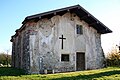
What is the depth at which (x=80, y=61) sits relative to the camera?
78.8ft

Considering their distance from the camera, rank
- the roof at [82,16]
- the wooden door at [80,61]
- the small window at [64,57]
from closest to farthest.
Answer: the roof at [82,16]
the small window at [64,57]
the wooden door at [80,61]

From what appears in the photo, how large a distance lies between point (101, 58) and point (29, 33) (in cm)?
929

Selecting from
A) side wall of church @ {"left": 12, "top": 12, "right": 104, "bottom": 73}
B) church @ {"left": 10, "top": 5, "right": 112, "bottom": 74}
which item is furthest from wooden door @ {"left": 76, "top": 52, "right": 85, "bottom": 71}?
side wall of church @ {"left": 12, "top": 12, "right": 104, "bottom": 73}

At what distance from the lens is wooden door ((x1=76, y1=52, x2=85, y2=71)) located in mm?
23803

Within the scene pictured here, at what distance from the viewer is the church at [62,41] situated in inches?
827

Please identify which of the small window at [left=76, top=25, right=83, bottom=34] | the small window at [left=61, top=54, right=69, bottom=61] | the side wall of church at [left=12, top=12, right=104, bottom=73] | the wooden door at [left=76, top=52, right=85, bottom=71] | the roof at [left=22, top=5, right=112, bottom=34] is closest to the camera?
the side wall of church at [left=12, top=12, right=104, bottom=73]

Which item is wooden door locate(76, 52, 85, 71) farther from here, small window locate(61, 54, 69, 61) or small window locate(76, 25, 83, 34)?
small window locate(76, 25, 83, 34)

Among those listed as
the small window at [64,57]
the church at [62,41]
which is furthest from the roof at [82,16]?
the small window at [64,57]

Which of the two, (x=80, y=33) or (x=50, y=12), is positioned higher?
(x=50, y=12)

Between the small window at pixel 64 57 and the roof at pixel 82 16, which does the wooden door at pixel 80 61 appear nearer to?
the small window at pixel 64 57

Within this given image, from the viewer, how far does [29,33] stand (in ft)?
69.1

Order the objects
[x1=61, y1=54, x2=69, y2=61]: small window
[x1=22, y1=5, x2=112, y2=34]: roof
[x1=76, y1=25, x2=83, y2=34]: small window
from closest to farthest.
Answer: [x1=22, y1=5, x2=112, y2=34]: roof, [x1=61, y1=54, x2=69, y2=61]: small window, [x1=76, y1=25, x2=83, y2=34]: small window

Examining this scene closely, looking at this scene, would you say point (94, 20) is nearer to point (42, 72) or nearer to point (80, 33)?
point (80, 33)

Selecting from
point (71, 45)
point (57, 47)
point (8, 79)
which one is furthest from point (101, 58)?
point (8, 79)
